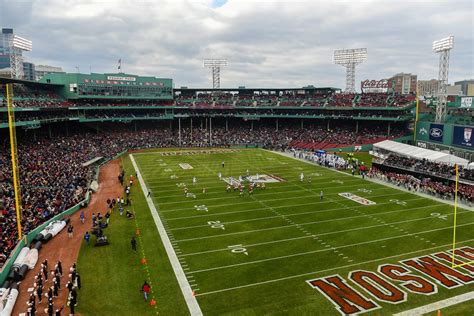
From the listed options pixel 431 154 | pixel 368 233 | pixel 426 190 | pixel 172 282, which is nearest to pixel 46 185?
pixel 172 282

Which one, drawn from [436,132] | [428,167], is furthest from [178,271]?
[436,132]

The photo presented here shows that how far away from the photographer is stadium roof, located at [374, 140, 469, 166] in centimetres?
3741

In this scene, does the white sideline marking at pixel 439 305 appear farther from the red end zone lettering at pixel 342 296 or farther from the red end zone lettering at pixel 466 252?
the red end zone lettering at pixel 466 252

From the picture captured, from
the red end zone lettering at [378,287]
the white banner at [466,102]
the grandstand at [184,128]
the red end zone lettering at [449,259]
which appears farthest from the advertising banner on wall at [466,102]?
the red end zone lettering at [378,287]

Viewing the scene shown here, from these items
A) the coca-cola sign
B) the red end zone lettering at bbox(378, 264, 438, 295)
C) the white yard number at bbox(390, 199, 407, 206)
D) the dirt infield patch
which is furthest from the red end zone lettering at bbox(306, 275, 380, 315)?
the coca-cola sign

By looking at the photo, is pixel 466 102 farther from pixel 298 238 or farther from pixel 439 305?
pixel 439 305

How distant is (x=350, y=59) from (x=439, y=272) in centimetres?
7787

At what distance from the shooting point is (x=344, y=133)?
243 ft

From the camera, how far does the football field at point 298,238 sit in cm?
1623

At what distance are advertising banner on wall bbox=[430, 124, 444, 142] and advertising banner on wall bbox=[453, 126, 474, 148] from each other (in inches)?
131

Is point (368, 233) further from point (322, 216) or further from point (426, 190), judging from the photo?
point (426, 190)

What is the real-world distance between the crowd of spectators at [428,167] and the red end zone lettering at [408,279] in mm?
19715

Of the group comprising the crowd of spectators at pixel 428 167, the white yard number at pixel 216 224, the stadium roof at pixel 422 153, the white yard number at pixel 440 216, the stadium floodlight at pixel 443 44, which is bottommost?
the white yard number at pixel 216 224

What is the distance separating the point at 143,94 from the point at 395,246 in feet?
214
